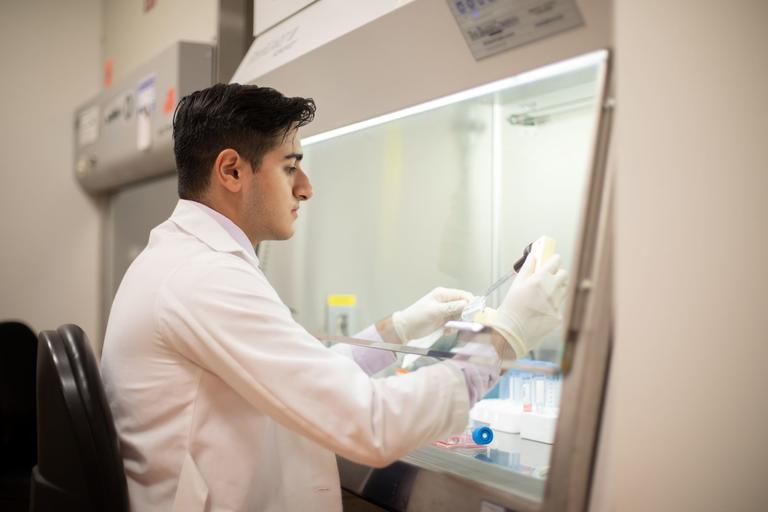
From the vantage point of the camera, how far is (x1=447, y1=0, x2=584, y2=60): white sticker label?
0.84 m

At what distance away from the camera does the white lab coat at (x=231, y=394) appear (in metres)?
0.91

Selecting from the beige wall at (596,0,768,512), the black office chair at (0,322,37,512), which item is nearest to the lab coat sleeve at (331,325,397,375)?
the beige wall at (596,0,768,512)

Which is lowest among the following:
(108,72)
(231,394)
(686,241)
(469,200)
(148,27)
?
(231,394)

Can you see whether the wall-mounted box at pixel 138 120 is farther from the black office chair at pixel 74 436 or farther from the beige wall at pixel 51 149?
the black office chair at pixel 74 436

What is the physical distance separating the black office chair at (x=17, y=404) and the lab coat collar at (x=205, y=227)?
1.43 m

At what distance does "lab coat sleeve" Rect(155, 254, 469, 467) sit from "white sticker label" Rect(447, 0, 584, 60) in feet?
1.64

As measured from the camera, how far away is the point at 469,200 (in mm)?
1575

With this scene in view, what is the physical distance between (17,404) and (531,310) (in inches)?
80.5

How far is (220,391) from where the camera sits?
3.40ft

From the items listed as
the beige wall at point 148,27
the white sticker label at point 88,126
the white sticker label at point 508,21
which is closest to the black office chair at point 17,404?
the white sticker label at point 88,126

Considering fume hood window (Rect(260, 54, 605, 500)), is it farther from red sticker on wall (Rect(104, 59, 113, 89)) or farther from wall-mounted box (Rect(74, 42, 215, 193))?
red sticker on wall (Rect(104, 59, 113, 89))

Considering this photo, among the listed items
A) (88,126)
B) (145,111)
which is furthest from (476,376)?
(88,126)

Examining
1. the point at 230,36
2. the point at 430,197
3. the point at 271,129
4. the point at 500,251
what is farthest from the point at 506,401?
the point at 230,36

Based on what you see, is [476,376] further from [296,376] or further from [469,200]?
[469,200]
